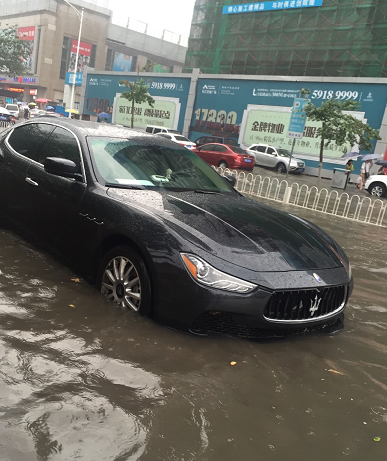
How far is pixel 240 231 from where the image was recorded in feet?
12.5

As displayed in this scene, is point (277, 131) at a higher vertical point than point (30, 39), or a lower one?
lower

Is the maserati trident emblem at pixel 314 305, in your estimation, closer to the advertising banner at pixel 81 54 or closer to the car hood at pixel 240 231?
the car hood at pixel 240 231

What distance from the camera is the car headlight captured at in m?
3.38

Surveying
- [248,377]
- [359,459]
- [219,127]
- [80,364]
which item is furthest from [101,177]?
[219,127]

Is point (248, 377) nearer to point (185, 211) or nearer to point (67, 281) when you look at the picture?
point (185, 211)

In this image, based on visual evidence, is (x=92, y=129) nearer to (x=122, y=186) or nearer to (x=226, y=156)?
(x=122, y=186)

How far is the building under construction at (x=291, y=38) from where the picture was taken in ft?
111

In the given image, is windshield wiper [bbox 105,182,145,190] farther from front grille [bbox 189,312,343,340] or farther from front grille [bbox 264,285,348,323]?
front grille [bbox 264,285,348,323]

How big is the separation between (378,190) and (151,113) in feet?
83.0

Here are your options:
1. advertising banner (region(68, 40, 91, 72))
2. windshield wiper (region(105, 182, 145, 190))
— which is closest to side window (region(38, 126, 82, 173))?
windshield wiper (region(105, 182, 145, 190))

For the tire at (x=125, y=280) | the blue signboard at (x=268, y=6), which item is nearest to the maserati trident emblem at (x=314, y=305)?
the tire at (x=125, y=280)

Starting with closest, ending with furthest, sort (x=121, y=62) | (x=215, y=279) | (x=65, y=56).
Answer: (x=215, y=279) < (x=65, y=56) < (x=121, y=62)

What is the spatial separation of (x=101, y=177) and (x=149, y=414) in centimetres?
223

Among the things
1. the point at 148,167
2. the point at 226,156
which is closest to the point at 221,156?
the point at 226,156
